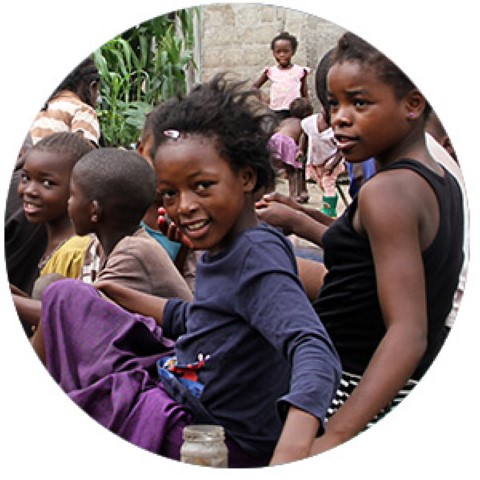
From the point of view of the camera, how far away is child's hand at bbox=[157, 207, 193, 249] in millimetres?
3105

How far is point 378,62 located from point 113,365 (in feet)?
3.65

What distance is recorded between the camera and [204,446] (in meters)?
3.10

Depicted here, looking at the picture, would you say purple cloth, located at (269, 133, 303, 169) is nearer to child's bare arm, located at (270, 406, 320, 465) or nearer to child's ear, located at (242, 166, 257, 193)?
child's ear, located at (242, 166, 257, 193)

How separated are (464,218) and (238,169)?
685 mm

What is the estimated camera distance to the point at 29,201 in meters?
3.33

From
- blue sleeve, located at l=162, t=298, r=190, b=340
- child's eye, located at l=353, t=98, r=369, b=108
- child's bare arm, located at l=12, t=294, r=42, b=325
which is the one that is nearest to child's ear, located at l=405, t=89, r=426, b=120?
child's eye, located at l=353, t=98, r=369, b=108

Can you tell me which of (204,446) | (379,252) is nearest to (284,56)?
(379,252)

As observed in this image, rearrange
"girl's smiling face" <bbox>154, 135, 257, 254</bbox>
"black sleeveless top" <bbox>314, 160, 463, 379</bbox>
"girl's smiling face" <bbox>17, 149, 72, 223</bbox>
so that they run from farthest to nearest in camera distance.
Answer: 1. "girl's smiling face" <bbox>17, 149, 72, 223</bbox>
2. "black sleeveless top" <bbox>314, 160, 463, 379</bbox>
3. "girl's smiling face" <bbox>154, 135, 257, 254</bbox>

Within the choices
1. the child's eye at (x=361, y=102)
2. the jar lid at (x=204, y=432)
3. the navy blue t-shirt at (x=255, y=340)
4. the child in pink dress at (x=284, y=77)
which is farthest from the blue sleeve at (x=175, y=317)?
the child's eye at (x=361, y=102)

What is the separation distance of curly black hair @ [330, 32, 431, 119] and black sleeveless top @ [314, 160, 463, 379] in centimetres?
21

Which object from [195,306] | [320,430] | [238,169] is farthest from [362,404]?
[238,169]

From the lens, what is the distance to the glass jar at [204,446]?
3055mm

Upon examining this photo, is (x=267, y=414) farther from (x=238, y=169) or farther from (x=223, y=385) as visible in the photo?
(x=238, y=169)

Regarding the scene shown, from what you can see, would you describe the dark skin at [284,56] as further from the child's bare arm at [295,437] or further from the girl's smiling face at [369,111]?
the child's bare arm at [295,437]
